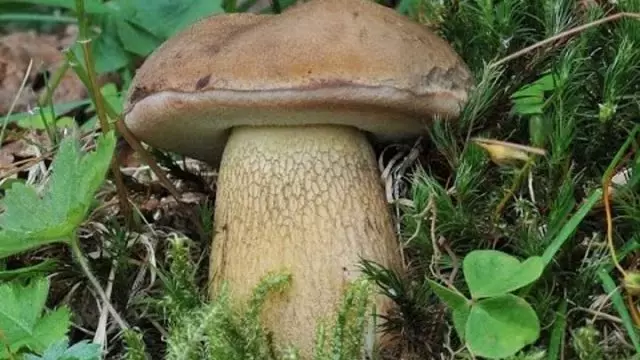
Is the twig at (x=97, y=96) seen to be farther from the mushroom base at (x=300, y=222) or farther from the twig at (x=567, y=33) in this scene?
the twig at (x=567, y=33)

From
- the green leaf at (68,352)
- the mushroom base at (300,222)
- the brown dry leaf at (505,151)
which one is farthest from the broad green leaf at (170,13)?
the green leaf at (68,352)

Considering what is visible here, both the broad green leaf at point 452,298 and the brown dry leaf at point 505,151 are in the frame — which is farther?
the brown dry leaf at point 505,151

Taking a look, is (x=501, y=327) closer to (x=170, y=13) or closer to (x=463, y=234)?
(x=463, y=234)

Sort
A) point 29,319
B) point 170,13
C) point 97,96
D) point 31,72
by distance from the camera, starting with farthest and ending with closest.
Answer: point 31,72 < point 170,13 < point 97,96 < point 29,319

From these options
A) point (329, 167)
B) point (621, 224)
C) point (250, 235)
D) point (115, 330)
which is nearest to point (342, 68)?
point (329, 167)

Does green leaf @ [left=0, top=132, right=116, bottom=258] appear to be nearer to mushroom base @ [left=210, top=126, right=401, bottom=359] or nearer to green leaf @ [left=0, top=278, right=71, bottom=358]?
green leaf @ [left=0, top=278, right=71, bottom=358]

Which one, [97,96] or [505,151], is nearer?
[505,151]

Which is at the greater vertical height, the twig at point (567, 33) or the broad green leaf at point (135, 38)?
the twig at point (567, 33)

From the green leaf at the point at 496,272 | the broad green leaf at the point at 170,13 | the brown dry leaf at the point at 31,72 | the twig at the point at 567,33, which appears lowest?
the brown dry leaf at the point at 31,72

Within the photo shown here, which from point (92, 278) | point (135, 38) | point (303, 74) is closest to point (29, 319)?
point (92, 278)
